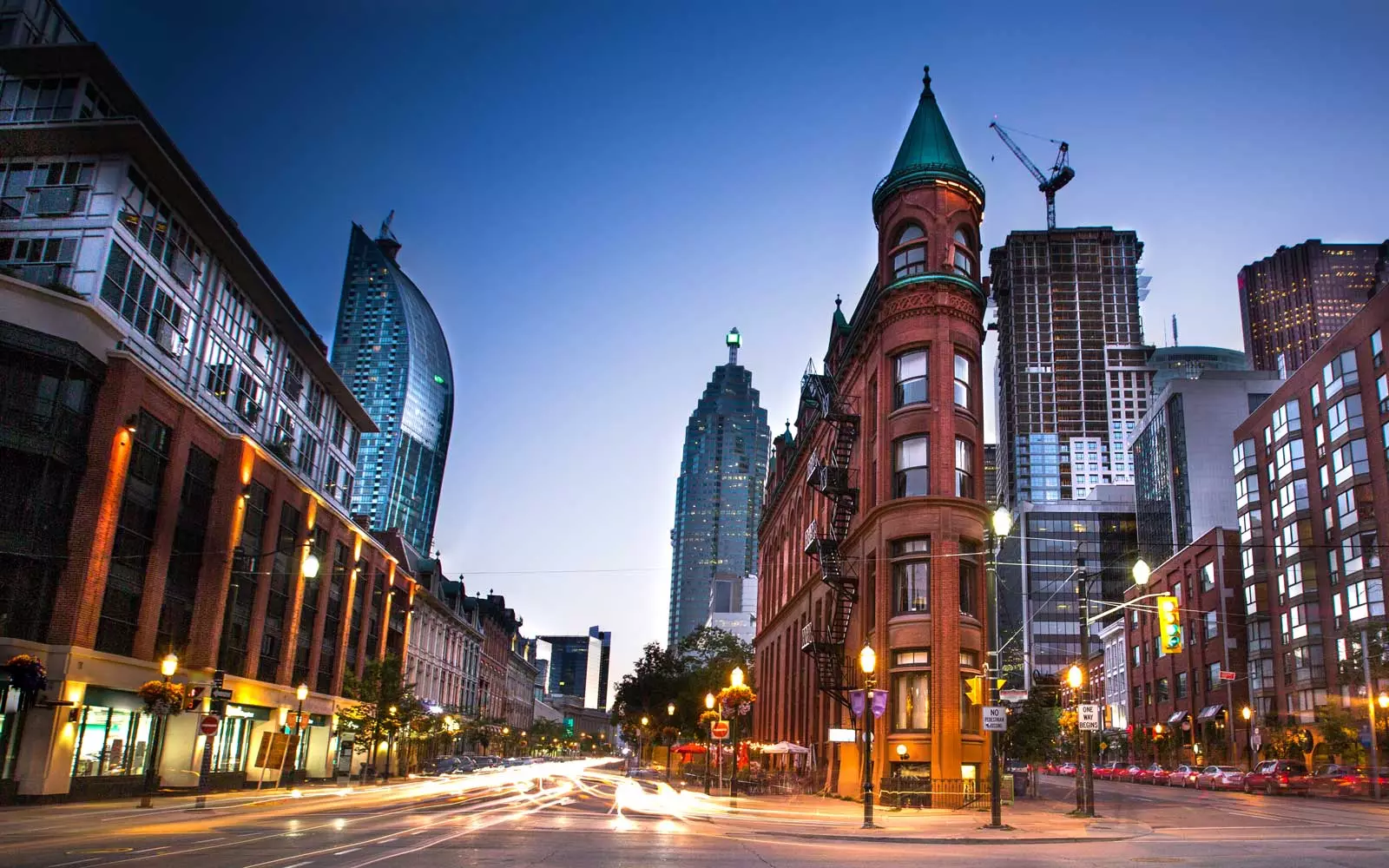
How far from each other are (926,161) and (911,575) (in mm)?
17981

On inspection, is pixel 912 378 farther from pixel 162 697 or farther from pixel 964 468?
pixel 162 697

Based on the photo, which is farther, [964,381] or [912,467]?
[964,381]

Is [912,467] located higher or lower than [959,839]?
higher

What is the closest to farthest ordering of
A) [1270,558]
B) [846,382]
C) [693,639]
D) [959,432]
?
[959,432]
[846,382]
[1270,558]
[693,639]

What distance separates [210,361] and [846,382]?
3207 centimetres

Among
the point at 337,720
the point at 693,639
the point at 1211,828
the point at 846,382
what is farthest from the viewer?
the point at 693,639

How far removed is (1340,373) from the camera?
80500 mm

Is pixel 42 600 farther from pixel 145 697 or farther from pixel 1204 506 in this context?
pixel 1204 506

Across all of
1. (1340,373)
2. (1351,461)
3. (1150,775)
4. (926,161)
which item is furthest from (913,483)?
(1340,373)

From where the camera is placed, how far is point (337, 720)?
6406 centimetres

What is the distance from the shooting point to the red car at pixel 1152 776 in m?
71.1

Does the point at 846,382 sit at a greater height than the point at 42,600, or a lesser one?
greater

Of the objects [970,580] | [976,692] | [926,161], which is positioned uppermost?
[926,161]

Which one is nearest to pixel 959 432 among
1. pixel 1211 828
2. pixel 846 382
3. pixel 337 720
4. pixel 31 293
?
pixel 846 382
